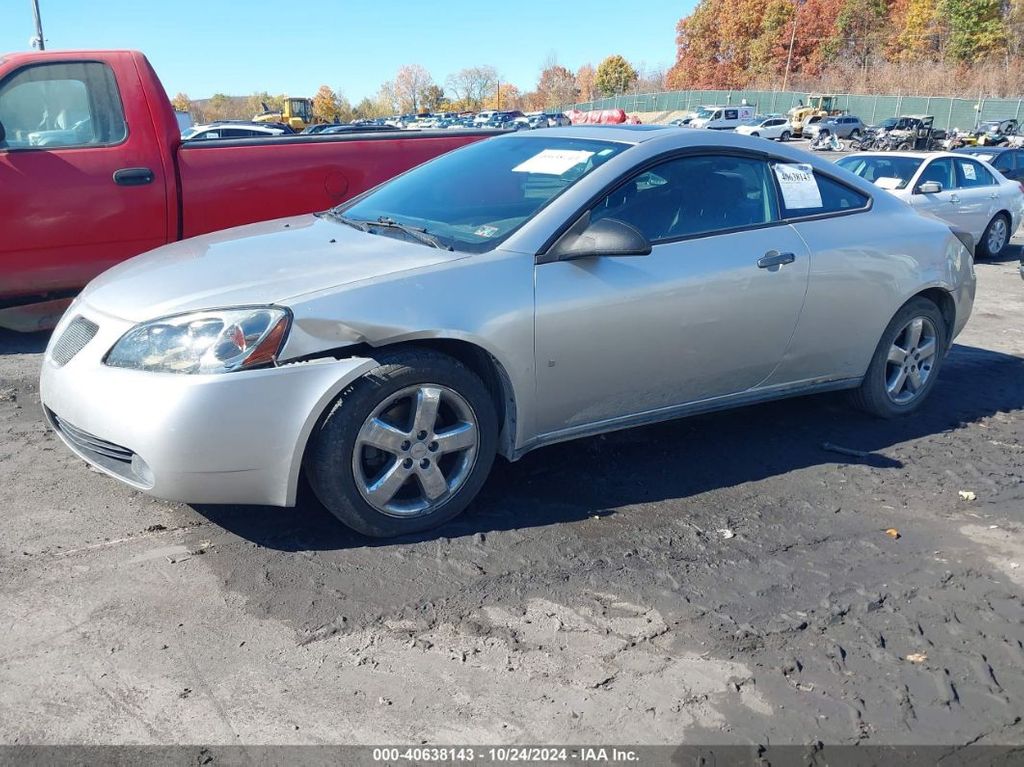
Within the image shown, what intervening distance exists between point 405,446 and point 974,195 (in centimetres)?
1079

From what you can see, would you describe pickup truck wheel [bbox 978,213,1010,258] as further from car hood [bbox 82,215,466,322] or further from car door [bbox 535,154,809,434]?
car hood [bbox 82,215,466,322]

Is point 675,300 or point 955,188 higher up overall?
point 675,300

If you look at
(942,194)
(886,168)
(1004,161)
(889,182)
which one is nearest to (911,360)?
(889,182)

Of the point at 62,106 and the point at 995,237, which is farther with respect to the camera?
the point at 995,237

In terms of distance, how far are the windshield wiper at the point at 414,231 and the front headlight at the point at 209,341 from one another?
0.81 metres

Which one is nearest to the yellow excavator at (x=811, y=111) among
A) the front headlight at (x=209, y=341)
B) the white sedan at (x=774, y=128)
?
the white sedan at (x=774, y=128)

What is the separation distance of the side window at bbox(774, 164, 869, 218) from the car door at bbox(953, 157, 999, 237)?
7.90 meters

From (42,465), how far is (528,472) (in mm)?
2296

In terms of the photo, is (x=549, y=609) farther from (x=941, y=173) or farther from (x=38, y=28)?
(x=38, y=28)

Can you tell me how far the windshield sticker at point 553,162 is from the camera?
4160 millimetres

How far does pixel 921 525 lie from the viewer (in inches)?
153

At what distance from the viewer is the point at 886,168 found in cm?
1134

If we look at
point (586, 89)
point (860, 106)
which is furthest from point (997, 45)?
point (586, 89)

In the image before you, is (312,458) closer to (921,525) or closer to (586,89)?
(921,525)
